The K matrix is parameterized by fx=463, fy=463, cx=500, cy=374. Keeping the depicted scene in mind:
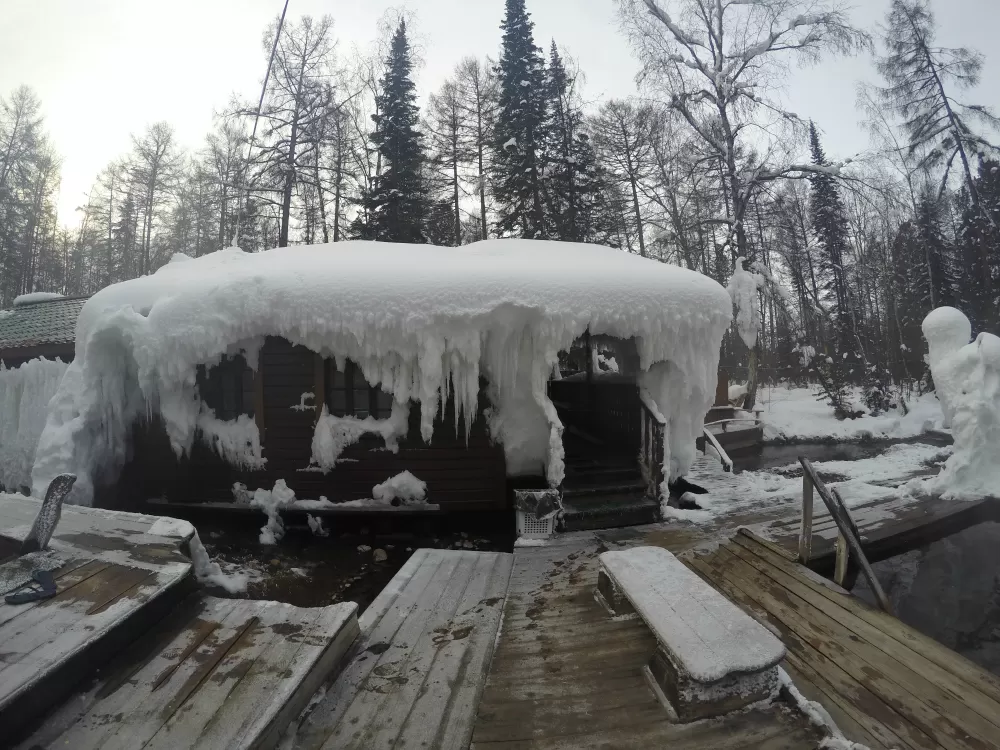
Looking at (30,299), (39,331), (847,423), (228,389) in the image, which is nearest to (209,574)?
(228,389)

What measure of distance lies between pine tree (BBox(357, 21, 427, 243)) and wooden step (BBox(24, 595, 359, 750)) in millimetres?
15185

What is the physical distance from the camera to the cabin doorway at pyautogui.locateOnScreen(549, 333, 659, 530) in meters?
5.41

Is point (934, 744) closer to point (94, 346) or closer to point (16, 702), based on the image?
point (16, 702)

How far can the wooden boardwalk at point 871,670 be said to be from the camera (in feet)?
7.48

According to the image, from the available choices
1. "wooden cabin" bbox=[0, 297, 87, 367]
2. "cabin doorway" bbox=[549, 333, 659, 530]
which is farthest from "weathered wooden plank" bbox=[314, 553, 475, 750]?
"wooden cabin" bbox=[0, 297, 87, 367]

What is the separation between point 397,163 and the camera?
671 inches

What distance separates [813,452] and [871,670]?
44.5ft

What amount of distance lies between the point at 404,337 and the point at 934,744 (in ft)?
16.4

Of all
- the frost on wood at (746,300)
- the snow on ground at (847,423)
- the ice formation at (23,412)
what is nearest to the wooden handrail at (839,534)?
the frost on wood at (746,300)

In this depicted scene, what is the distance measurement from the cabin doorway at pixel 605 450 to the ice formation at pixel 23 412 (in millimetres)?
9284

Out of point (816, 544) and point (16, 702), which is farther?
point (816, 544)

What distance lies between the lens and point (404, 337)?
5.39 meters

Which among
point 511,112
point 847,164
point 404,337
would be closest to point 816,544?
point 404,337

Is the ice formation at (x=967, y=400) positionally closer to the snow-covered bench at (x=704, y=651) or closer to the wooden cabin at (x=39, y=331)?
the snow-covered bench at (x=704, y=651)
